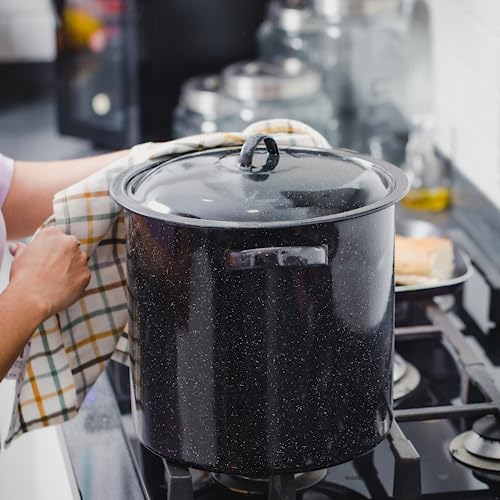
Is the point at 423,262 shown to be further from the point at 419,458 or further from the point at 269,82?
the point at 269,82

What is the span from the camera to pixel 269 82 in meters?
2.22

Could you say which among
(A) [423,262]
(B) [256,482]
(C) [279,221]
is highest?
(C) [279,221]

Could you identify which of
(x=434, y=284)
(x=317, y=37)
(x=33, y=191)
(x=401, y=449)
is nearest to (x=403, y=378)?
(x=434, y=284)

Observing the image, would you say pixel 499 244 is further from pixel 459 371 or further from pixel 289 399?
pixel 289 399

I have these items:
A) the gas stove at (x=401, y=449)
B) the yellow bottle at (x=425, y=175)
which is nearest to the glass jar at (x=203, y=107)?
the yellow bottle at (x=425, y=175)

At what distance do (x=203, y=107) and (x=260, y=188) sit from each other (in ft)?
4.45

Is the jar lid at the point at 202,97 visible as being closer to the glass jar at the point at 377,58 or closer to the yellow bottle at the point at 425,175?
the glass jar at the point at 377,58

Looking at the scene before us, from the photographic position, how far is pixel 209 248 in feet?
3.03

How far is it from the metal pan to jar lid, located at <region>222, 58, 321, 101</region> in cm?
67

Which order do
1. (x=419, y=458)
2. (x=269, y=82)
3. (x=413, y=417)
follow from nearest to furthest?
(x=419, y=458) → (x=413, y=417) → (x=269, y=82)

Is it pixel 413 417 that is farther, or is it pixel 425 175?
pixel 425 175

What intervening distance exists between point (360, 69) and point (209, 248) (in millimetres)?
1500

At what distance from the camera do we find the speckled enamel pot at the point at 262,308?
3.04 feet

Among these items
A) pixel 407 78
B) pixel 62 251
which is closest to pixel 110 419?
pixel 62 251
